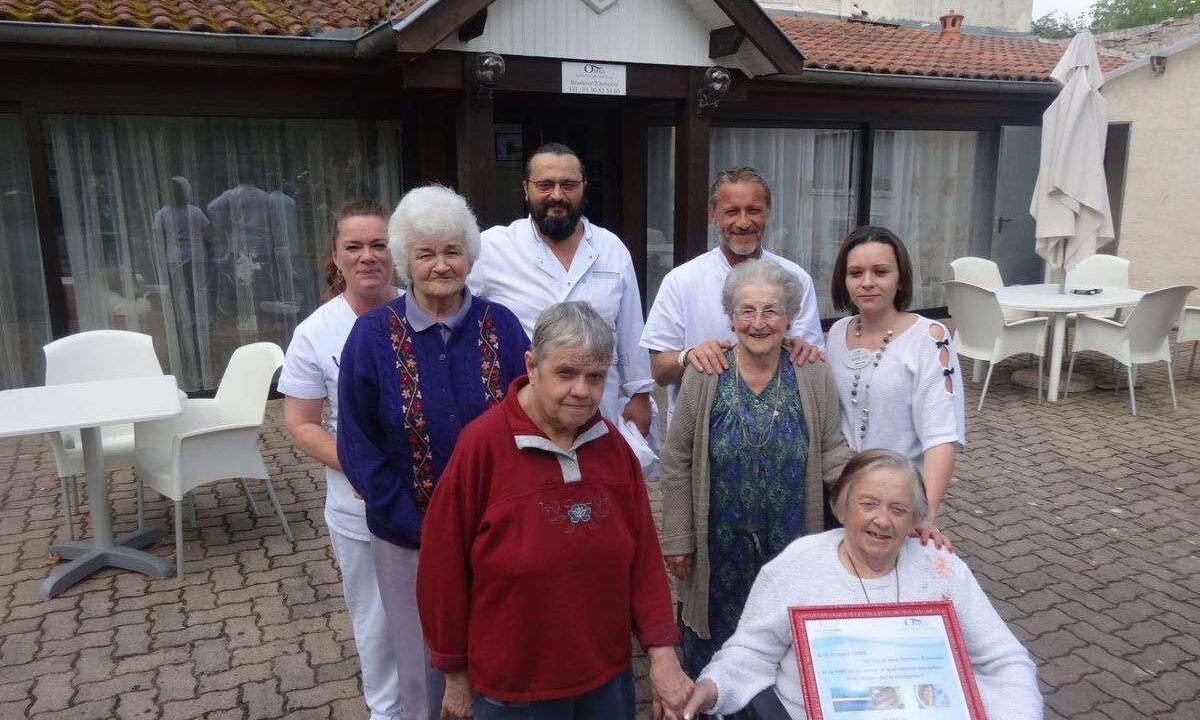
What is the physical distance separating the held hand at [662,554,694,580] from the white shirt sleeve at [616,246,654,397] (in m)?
0.82

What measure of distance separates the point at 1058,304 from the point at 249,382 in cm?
614

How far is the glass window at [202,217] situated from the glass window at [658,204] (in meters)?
2.59

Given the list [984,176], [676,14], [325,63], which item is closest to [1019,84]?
[984,176]

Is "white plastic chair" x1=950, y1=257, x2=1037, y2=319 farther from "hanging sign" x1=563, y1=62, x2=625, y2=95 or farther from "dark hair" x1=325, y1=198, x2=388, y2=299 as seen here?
"dark hair" x1=325, y1=198, x2=388, y2=299

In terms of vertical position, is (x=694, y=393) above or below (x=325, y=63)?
below

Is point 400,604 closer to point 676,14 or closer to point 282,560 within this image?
point 282,560

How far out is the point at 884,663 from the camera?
2006 millimetres

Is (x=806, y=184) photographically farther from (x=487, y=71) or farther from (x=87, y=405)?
(x=87, y=405)

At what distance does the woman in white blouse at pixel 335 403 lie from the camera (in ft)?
8.46

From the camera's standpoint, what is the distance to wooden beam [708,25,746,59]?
6.88 m

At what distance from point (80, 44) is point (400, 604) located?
505 centimetres

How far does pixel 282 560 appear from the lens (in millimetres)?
4449

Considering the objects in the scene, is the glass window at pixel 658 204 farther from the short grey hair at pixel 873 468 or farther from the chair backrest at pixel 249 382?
the short grey hair at pixel 873 468

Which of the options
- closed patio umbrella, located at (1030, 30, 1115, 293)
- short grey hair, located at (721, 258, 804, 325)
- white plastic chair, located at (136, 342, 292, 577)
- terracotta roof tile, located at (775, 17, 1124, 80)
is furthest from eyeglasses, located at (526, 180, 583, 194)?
terracotta roof tile, located at (775, 17, 1124, 80)
